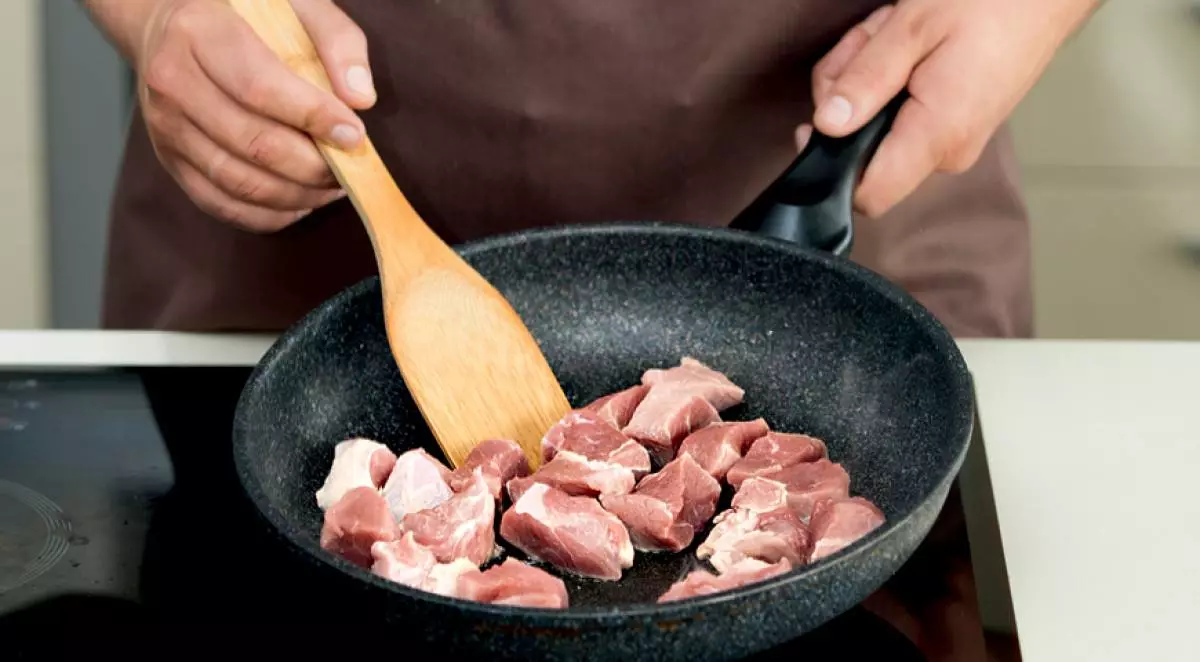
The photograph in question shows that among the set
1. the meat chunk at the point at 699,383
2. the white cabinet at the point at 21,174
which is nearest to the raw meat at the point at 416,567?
the meat chunk at the point at 699,383

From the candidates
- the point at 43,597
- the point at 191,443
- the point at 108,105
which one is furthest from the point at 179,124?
the point at 108,105

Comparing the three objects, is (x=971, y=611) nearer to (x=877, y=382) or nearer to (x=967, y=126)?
(x=877, y=382)

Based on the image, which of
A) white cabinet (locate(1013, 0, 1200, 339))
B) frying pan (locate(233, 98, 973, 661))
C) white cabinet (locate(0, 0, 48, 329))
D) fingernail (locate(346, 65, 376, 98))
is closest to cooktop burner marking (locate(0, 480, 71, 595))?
frying pan (locate(233, 98, 973, 661))

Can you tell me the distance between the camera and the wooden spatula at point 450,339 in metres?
0.94

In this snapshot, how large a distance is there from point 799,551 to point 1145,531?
0.25 meters

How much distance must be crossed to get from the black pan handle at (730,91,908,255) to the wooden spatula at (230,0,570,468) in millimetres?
200

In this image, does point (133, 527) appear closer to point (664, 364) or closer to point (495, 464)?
point (495, 464)

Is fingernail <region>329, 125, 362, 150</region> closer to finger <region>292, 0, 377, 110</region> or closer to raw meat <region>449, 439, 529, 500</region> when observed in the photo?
finger <region>292, 0, 377, 110</region>

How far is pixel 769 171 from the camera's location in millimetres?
1216

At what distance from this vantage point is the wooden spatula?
942 mm

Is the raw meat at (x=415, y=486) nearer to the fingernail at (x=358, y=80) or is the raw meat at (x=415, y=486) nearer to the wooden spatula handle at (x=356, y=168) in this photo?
the wooden spatula handle at (x=356, y=168)

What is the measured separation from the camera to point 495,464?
2.93ft

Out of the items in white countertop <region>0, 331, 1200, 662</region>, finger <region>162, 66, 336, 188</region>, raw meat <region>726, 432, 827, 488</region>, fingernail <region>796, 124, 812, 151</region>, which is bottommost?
white countertop <region>0, 331, 1200, 662</region>

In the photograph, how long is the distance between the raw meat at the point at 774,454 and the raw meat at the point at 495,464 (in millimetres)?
139
